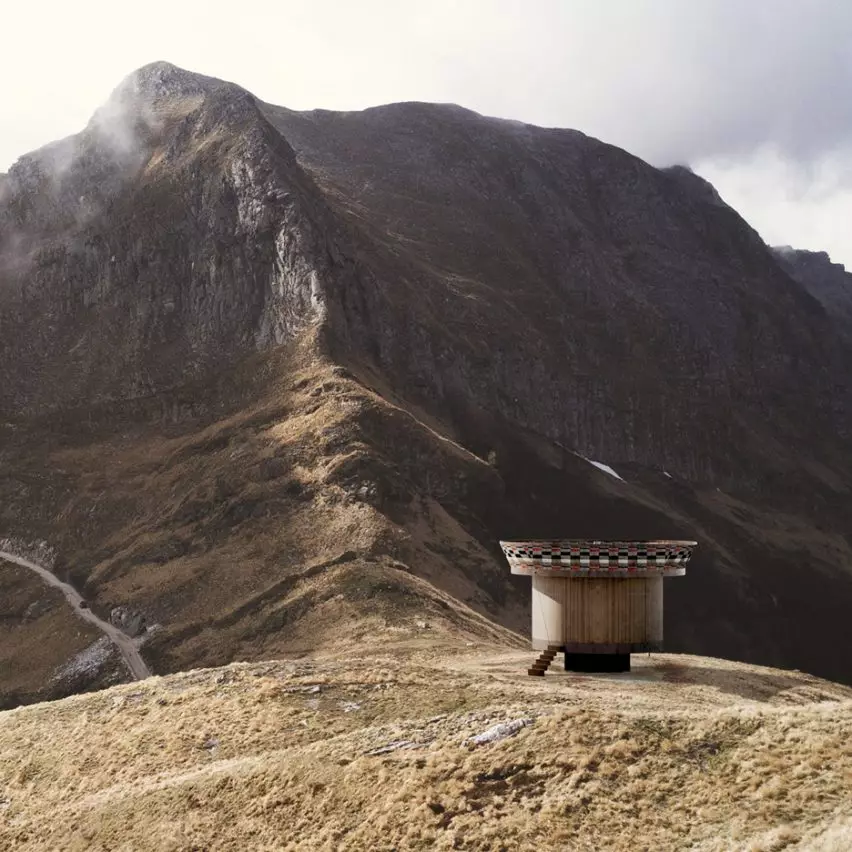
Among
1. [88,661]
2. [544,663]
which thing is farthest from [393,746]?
[88,661]

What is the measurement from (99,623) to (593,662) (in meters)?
40.2

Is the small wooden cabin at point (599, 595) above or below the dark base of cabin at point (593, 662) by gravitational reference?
above

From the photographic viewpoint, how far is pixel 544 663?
3731 centimetres

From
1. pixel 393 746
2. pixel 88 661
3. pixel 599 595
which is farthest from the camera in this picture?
pixel 88 661

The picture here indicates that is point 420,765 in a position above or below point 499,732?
below

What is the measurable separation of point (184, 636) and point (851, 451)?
121m

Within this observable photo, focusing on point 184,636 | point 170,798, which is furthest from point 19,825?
point 184,636

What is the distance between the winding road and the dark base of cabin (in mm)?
31723

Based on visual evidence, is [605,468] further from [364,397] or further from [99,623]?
[99,623]

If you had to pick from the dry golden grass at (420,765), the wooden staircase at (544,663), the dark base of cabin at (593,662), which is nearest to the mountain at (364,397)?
the wooden staircase at (544,663)

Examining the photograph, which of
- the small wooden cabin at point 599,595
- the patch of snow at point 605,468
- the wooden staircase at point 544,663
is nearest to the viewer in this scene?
the small wooden cabin at point 599,595

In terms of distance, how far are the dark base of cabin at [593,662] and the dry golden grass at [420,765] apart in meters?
0.82

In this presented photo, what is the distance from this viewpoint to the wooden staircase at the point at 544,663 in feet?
120

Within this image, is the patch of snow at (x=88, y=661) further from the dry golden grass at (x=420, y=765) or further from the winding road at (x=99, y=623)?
the dry golden grass at (x=420, y=765)
